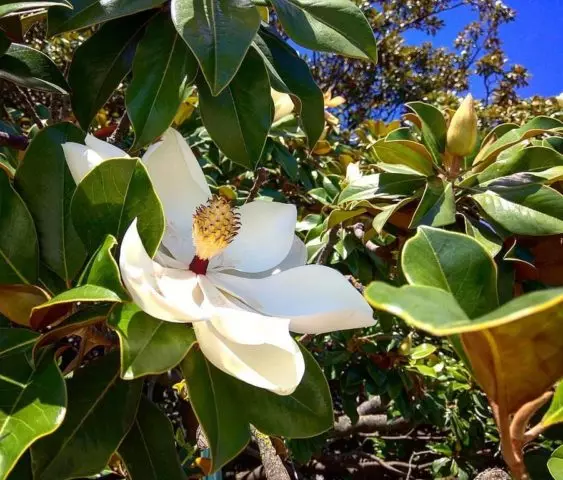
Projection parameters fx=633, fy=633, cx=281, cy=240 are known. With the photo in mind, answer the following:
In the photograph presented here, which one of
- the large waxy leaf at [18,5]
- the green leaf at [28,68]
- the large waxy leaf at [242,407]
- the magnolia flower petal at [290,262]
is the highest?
the large waxy leaf at [18,5]

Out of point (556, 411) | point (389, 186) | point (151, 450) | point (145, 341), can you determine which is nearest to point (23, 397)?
point (145, 341)

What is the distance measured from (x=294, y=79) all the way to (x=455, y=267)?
2.24 feet

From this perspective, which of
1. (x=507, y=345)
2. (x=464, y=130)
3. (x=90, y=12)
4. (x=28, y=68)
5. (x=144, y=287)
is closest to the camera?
(x=507, y=345)

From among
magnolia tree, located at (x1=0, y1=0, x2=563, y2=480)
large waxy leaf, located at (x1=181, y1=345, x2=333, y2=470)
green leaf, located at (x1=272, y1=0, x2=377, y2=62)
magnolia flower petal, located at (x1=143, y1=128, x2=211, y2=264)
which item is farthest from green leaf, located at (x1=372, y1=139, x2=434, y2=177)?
large waxy leaf, located at (x1=181, y1=345, x2=333, y2=470)

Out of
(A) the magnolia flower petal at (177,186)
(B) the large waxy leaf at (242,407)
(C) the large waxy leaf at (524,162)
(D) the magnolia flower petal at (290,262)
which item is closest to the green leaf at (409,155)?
(C) the large waxy leaf at (524,162)

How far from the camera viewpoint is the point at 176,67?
95 centimetres

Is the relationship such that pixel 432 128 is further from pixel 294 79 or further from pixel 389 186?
pixel 294 79

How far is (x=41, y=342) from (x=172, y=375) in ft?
3.31

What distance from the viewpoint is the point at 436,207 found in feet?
3.53

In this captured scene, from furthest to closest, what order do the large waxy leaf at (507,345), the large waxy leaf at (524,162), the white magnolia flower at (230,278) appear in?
the large waxy leaf at (524,162) < the white magnolia flower at (230,278) < the large waxy leaf at (507,345)

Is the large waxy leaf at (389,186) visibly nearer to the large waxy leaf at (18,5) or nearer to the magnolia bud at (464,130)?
the magnolia bud at (464,130)

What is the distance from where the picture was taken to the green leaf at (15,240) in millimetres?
662

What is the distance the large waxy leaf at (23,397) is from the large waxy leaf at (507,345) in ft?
1.02

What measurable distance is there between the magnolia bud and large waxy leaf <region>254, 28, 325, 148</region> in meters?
0.27
